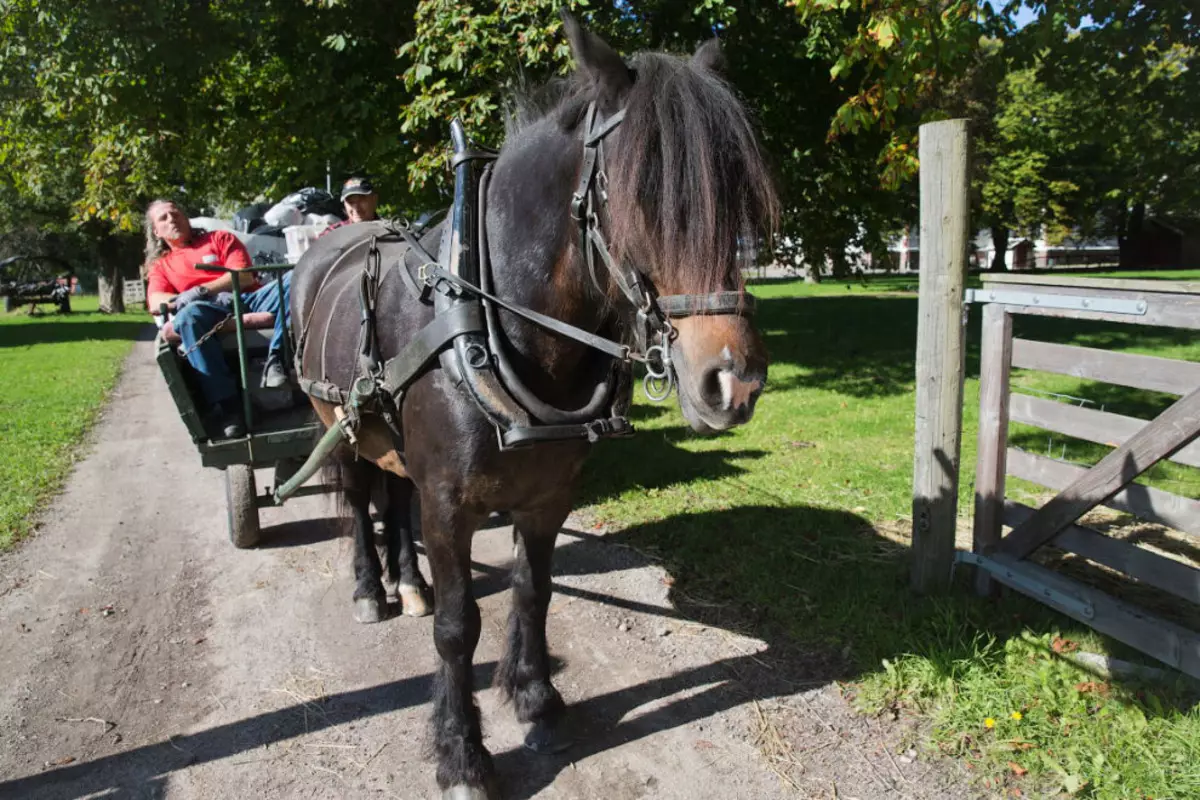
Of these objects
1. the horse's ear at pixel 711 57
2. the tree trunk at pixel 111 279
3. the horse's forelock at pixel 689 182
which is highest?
the tree trunk at pixel 111 279

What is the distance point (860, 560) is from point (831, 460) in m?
2.21

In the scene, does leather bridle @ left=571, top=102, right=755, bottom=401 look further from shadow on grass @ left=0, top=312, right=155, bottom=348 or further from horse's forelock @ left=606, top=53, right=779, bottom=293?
shadow on grass @ left=0, top=312, right=155, bottom=348

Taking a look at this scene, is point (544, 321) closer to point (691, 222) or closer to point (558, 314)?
point (558, 314)

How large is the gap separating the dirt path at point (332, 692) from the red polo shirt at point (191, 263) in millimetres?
1770

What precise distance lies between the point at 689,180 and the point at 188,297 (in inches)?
151

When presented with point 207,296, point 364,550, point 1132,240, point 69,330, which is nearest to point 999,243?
point 1132,240

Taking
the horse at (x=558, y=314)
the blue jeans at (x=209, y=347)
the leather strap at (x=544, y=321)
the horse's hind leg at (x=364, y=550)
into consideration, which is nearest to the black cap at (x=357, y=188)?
the blue jeans at (x=209, y=347)

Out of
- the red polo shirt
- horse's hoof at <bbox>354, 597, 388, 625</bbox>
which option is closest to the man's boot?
the red polo shirt

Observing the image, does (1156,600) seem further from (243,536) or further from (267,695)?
(243,536)

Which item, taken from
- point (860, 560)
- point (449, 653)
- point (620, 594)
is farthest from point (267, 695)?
point (860, 560)

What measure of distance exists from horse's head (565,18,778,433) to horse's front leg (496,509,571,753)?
4.34 feet

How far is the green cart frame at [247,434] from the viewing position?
14.3ft

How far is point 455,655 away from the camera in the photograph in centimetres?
301

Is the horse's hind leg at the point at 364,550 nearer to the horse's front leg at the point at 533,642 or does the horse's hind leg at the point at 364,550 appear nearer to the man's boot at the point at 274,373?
the man's boot at the point at 274,373
